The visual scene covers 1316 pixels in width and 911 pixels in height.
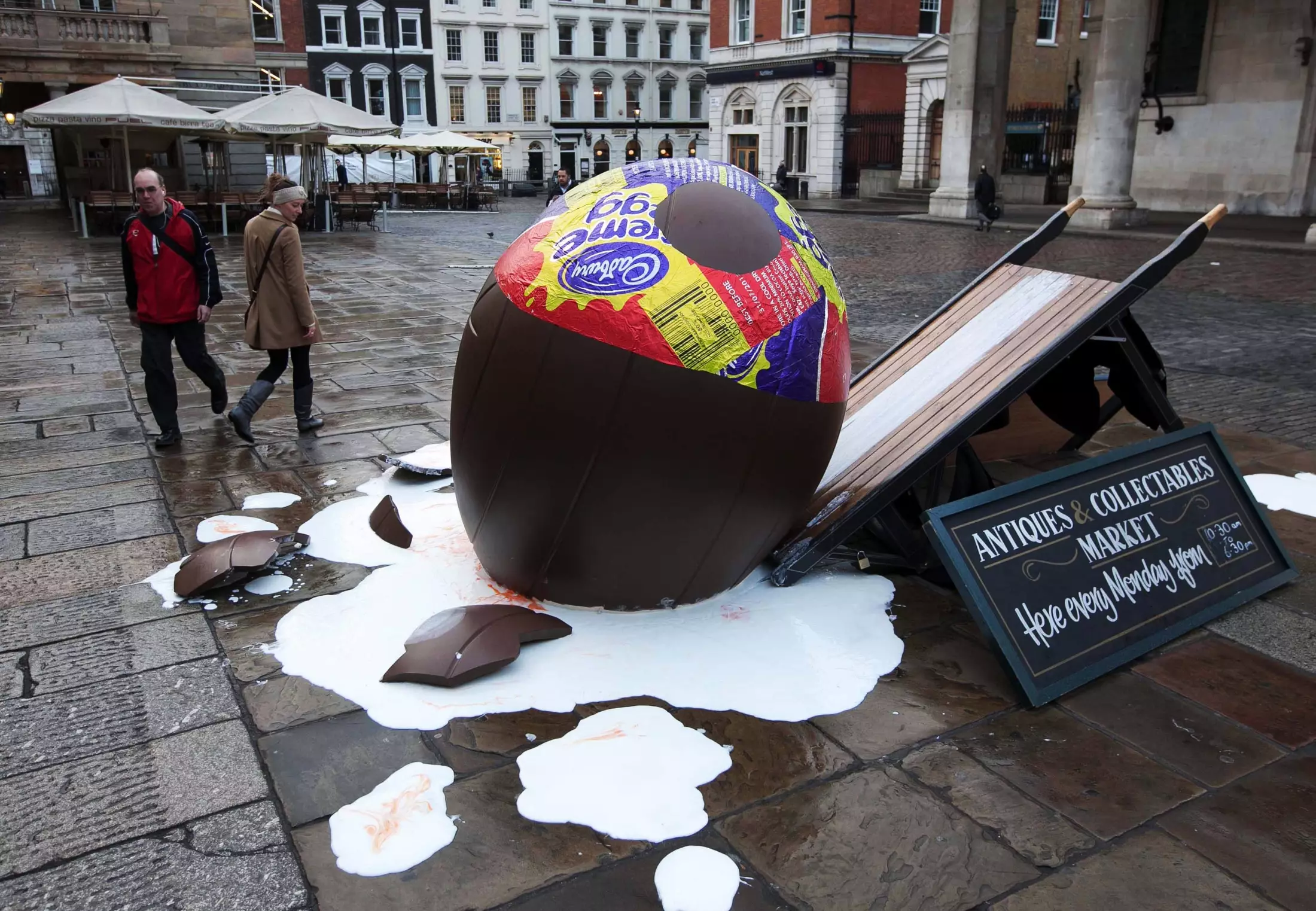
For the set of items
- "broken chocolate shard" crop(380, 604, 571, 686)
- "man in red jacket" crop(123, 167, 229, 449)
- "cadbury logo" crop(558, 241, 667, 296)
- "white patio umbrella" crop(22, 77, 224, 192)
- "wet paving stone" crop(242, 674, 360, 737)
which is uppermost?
"white patio umbrella" crop(22, 77, 224, 192)

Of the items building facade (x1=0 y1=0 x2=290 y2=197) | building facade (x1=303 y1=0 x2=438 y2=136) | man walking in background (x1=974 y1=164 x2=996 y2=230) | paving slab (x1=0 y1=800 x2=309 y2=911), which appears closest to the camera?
paving slab (x1=0 y1=800 x2=309 y2=911)

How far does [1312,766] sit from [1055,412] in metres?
2.62

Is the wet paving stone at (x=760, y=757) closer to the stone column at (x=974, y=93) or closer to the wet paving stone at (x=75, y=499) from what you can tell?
the wet paving stone at (x=75, y=499)

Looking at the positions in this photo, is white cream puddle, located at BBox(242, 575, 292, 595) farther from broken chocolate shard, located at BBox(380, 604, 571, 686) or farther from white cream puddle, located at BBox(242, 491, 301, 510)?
white cream puddle, located at BBox(242, 491, 301, 510)

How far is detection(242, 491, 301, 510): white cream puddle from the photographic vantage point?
5.71 m

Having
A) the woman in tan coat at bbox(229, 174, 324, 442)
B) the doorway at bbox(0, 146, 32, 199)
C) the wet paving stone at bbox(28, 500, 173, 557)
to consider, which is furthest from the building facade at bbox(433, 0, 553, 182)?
the wet paving stone at bbox(28, 500, 173, 557)

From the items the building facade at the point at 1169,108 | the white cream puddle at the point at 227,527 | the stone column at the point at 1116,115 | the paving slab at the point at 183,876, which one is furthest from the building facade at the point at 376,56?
→ the paving slab at the point at 183,876

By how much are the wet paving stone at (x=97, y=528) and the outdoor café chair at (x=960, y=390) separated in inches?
131

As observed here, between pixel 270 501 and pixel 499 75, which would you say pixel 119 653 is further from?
pixel 499 75

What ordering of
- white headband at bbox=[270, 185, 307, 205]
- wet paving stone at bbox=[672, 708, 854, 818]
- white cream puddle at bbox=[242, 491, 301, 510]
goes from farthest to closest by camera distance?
white headband at bbox=[270, 185, 307, 205] → white cream puddle at bbox=[242, 491, 301, 510] → wet paving stone at bbox=[672, 708, 854, 818]

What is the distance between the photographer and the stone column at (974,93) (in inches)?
987

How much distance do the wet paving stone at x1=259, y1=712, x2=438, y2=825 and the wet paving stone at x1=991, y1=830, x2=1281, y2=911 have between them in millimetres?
1876

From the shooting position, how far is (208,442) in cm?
703

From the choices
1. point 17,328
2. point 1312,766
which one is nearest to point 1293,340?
point 1312,766
